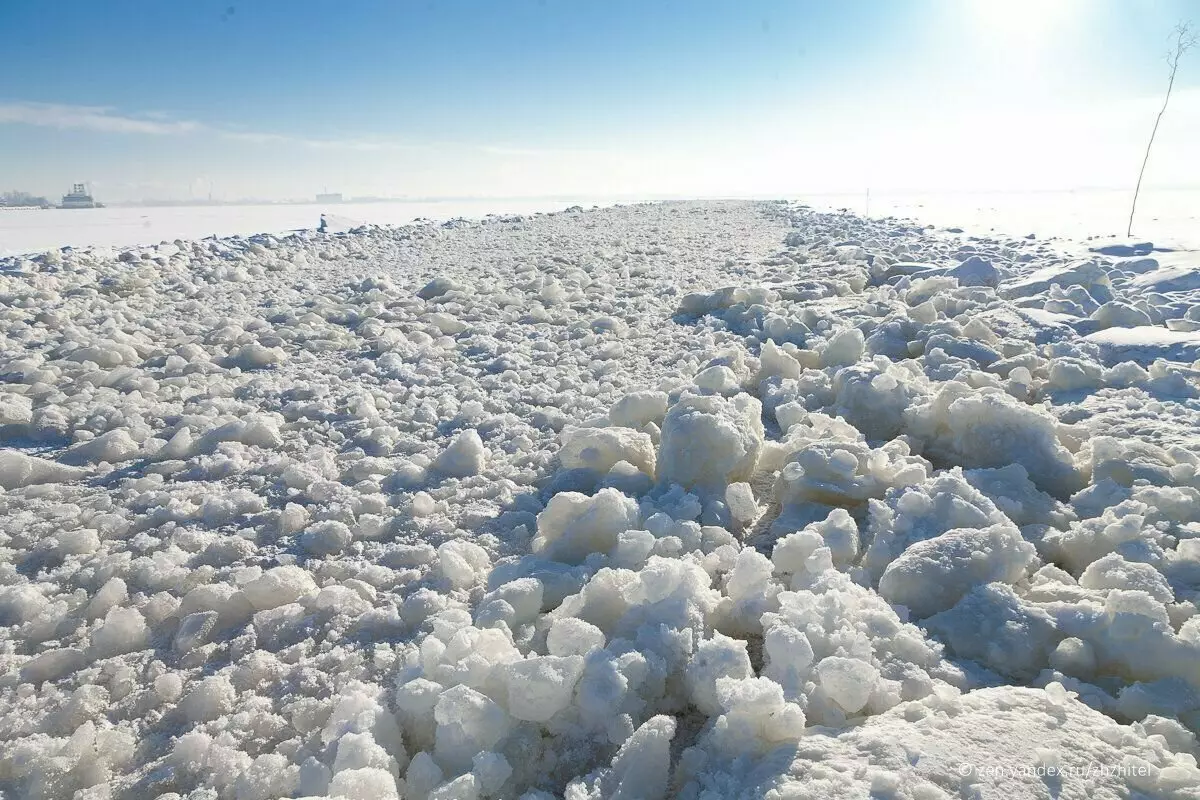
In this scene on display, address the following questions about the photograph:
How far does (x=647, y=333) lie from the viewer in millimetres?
4961

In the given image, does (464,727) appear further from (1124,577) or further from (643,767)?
(1124,577)

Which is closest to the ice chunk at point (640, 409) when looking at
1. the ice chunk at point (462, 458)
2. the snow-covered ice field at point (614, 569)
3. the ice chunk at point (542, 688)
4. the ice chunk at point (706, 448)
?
the snow-covered ice field at point (614, 569)

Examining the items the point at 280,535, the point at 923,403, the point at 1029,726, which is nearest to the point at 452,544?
the point at 280,535

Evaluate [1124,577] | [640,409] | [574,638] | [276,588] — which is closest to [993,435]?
[1124,577]

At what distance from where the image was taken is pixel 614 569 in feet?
5.67

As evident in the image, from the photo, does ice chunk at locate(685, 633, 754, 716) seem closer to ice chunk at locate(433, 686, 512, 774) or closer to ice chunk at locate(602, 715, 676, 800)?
ice chunk at locate(602, 715, 676, 800)

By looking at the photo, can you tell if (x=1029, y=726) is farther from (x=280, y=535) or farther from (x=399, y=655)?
(x=280, y=535)

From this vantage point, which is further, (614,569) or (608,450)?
(608,450)

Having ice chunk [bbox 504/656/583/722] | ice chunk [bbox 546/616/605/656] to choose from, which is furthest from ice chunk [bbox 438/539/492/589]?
ice chunk [bbox 504/656/583/722]

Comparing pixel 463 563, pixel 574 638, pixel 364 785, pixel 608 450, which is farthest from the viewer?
pixel 608 450

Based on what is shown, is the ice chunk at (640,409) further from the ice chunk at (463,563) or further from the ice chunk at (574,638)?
the ice chunk at (574,638)

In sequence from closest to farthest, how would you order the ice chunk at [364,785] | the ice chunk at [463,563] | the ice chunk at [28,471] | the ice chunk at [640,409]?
the ice chunk at [364,785] < the ice chunk at [463,563] < the ice chunk at [28,471] < the ice chunk at [640,409]

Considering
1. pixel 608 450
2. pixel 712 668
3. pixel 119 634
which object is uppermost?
pixel 608 450

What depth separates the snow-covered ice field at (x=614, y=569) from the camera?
120 cm
